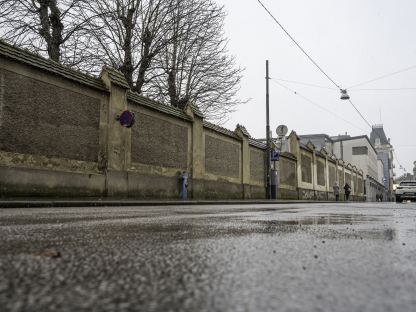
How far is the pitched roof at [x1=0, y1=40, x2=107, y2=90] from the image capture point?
36.9ft

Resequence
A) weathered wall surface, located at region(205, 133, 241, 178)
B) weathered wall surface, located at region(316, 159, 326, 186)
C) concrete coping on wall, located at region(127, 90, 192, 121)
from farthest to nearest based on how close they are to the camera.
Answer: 1. weathered wall surface, located at region(316, 159, 326, 186)
2. weathered wall surface, located at region(205, 133, 241, 178)
3. concrete coping on wall, located at region(127, 90, 192, 121)

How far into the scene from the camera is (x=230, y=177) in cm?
2209

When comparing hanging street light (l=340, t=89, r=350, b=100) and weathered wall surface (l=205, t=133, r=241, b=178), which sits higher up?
hanging street light (l=340, t=89, r=350, b=100)

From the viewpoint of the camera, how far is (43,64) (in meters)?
12.2

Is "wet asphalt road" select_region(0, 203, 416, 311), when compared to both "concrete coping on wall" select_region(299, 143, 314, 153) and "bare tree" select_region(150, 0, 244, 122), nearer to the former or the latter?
"bare tree" select_region(150, 0, 244, 122)

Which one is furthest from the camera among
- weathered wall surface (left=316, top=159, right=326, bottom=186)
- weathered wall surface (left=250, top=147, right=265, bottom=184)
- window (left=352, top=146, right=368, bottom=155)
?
window (left=352, top=146, right=368, bottom=155)

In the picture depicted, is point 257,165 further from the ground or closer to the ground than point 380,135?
closer to the ground

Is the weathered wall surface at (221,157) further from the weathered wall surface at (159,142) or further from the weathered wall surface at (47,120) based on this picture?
the weathered wall surface at (47,120)

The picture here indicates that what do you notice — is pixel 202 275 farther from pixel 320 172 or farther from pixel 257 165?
pixel 320 172

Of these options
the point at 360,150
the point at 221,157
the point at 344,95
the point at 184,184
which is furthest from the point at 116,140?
the point at 360,150

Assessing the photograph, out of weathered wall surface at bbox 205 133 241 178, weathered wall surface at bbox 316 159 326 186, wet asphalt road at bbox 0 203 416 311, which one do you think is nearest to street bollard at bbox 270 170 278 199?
weathered wall surface at bbox 205 133 241 178

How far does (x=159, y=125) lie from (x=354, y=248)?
14.8 meters

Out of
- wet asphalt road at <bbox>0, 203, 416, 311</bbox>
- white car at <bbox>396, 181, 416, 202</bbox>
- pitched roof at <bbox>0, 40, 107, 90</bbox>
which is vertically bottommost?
wet asphalt road at <bbox>0, 203, 416, 311</bbox>

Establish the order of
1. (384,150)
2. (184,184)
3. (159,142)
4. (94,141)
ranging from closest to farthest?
(94,141) → (159,142) → (184,184) → (384,150)
